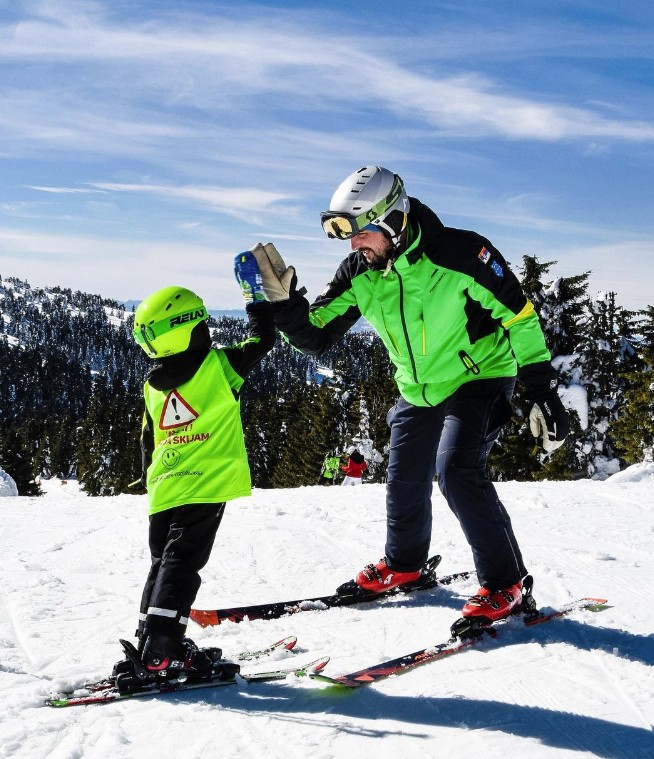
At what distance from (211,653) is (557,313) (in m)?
26.0

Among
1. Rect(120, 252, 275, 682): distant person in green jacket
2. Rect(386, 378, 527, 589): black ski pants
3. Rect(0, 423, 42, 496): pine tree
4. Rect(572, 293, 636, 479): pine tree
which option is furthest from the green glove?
Rect(0, 423, 42, 496): pine tree

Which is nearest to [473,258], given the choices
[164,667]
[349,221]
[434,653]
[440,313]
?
[440,313]

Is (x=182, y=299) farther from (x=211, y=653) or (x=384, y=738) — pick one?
(x=384, y=738)

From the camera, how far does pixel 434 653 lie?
3.09m

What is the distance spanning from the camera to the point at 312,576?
4.77 m

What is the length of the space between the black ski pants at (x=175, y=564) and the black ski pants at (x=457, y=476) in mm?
1213

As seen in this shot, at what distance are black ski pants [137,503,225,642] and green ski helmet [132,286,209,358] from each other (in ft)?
2.60

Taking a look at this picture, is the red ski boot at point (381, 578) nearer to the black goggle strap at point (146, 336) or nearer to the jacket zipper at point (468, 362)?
the jacket zipper at point (468, 362)

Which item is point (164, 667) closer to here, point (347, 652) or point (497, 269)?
point (347, 652)

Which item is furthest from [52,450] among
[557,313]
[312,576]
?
[312,576]

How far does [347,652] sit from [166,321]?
1.90m

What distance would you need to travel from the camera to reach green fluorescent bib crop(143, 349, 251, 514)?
3143mm

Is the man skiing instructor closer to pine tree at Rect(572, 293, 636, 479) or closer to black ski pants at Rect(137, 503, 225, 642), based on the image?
black ski pants at Rect(137, 503, 225, 642)

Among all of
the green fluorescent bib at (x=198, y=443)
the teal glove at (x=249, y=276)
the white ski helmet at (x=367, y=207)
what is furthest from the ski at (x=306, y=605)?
the white ski helmet at (x=367, y=207)
